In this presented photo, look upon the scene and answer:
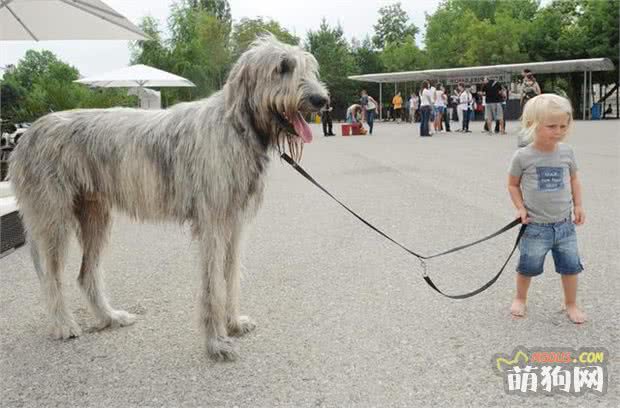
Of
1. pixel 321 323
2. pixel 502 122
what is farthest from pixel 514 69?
pixel 321 323

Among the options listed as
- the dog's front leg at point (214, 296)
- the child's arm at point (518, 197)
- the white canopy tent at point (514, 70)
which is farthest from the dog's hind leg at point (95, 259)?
the white canopy tent at point (514, 70)

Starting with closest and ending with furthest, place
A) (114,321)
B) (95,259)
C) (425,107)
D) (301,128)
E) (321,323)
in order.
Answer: (301,128), (321,323), (114,321), (95,259), (425,107)

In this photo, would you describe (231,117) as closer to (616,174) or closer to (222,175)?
(222,175)

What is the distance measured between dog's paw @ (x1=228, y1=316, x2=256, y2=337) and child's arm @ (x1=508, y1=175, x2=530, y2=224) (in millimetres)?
2091

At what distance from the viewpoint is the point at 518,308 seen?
4363 millimetres

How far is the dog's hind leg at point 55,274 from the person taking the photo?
168 inches

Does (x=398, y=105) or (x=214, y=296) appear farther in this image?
(x=398, y=105)

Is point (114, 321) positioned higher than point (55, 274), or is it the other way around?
point (55, 274)

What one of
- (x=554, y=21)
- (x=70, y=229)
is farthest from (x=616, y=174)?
(x=554, y=21)

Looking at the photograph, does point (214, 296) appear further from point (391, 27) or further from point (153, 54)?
point (391, 27)

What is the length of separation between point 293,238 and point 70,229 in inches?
135

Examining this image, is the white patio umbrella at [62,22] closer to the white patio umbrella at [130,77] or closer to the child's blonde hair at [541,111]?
the child's blonde hair at [541,111]

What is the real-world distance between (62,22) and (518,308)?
7583 millimetres

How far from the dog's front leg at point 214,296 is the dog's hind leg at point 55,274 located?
1150 mm
